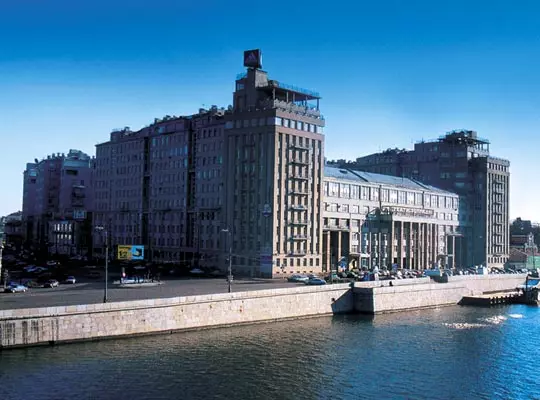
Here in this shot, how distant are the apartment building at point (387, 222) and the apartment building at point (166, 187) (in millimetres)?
27474

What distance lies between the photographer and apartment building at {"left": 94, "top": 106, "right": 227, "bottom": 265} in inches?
5817

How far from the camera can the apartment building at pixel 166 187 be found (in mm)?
147750

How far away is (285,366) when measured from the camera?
62125 millimetres

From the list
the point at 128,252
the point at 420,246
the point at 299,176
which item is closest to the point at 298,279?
the point at 299,176

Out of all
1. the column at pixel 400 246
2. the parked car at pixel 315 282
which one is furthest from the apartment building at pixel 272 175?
the column at pixel 400 246

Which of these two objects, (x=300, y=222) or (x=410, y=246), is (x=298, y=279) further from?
(x=410, y=246)

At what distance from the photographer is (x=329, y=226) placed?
470 feet

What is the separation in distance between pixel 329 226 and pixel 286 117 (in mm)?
28843

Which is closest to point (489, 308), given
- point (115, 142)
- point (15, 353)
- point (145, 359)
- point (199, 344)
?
point (199, 344)

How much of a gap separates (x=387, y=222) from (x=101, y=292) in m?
90.1

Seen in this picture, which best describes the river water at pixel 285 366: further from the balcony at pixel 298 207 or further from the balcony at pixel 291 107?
the balcony at pixel 291 107

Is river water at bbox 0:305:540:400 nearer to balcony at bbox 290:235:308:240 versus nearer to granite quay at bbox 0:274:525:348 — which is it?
granite quay at bbox 0:274:525:348

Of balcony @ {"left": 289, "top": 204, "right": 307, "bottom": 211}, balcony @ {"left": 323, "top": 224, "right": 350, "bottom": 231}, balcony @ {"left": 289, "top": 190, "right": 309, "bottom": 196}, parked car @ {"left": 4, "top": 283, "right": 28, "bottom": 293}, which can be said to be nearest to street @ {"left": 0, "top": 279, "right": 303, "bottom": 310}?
parked car @ {"left": 4, "top": 283, "right": 28, "bottom": 293}

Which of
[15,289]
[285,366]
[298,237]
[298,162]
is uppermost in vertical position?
[298,162]
